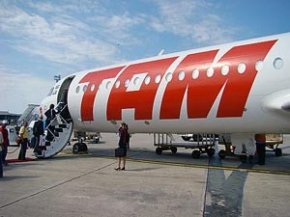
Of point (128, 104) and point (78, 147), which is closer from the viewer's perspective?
point (128, 104)

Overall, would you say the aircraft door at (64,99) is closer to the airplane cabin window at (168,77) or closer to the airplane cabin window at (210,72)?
the airplane cabin window at (168,77)

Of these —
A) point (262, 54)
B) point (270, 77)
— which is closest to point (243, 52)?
point (262, 54)

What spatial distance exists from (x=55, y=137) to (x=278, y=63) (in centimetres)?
1176

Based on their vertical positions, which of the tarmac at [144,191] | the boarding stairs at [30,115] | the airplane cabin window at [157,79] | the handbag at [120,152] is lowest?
the tarmac at [144,191]

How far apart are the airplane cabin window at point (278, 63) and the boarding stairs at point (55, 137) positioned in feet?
37.7

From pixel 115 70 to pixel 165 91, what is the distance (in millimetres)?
4175

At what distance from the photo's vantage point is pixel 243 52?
44.1 ft

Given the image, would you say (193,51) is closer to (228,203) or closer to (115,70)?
(115,70)

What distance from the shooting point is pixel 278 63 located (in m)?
12.3

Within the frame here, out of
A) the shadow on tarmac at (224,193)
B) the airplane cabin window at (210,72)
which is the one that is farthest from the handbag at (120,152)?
the airplane cabin window at (210,72)

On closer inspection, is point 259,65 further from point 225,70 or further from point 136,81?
point 136,81

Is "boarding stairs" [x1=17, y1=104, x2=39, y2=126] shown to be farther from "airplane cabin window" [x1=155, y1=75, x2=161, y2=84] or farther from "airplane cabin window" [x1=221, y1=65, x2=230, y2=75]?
"airplane cabin window" [x1=221, y1=65, x2=230, y2=75]

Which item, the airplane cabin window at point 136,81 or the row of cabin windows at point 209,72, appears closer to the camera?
the row of cabin windows at point 209,72

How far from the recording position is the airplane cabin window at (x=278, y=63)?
1225 centimetres
